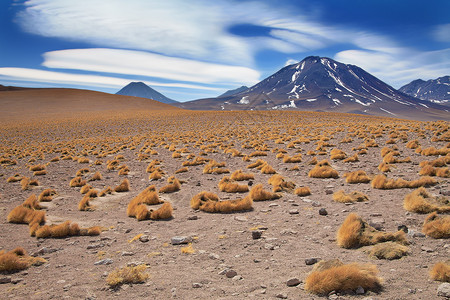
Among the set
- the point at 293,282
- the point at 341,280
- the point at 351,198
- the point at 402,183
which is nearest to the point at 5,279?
the point at 293,282

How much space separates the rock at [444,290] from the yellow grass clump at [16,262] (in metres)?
5.98

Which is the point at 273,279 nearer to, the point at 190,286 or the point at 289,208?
the point at 190,286

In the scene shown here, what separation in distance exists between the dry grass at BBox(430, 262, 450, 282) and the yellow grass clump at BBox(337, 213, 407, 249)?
39.3 inches

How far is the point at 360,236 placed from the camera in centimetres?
475

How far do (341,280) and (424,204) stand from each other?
373cm

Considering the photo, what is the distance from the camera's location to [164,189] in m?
9.96

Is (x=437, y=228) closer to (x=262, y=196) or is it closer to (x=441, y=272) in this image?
(x=441, y=272)

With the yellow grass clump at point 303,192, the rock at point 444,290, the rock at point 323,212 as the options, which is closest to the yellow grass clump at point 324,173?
the yellow grass clump at point 303,192

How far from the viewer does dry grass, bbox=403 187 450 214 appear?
577 cm

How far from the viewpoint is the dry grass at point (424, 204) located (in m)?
5.77

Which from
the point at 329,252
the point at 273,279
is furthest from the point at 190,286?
the point at 329,252

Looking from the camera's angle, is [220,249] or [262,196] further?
[262,196]

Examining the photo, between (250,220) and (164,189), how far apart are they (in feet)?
14.8

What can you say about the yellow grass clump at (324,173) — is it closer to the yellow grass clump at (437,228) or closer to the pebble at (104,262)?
the yellow grass clump at (437,228)
